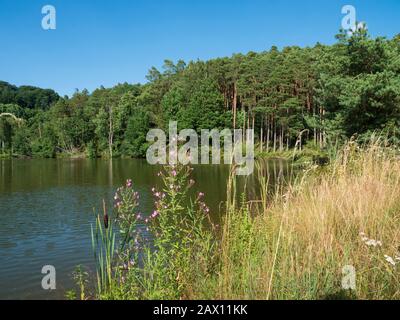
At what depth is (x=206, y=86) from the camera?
186 ft

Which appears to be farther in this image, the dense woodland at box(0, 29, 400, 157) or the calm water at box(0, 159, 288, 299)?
the dense woodland at box(0, 29, 400, 157)

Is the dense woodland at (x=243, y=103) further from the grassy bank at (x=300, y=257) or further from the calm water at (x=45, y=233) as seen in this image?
the grassy bank at (x=300, y=257)

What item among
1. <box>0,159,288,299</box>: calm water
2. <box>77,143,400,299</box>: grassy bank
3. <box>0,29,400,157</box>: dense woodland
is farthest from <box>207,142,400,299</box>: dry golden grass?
<box>0,29,400,157</box>: dense woodland

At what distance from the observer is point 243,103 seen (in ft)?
180

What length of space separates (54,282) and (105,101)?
236 feet

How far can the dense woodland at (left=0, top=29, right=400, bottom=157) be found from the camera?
17281mm

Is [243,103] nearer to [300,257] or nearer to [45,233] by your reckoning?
[45,233]

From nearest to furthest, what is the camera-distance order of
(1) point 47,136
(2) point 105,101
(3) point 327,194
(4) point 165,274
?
1. (4) point 165,274
2. (3) point 327,194
3. (1) point 47,136
4. (2) point 105,101

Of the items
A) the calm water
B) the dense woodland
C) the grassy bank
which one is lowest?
the calm water

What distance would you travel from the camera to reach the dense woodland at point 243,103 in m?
17.3

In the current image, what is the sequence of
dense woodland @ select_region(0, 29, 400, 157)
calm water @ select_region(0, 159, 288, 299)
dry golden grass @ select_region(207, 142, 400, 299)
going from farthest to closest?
dense woodland @ select_region(0, 29, 400, 157)
calm water @ select_region(0, 159, 288, 299)
dry golden grass @ select_region(207, 142, 400, 299)

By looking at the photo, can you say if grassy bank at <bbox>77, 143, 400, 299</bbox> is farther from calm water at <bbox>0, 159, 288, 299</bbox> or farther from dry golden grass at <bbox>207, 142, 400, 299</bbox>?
calm water at <bbox>0, 159, 288, 299</bbox>

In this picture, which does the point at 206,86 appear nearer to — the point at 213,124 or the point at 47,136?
the point at 213,124
